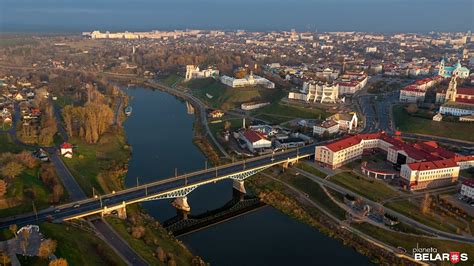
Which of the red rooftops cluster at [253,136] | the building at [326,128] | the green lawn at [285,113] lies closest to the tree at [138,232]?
the red rooftops cluster at [253,136]

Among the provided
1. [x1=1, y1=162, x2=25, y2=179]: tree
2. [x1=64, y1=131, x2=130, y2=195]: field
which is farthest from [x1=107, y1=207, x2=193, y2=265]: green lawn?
[x1=1, y1=162, x2=25, y2=179]: tree

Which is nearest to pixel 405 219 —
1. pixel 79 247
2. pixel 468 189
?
pixel 468 189

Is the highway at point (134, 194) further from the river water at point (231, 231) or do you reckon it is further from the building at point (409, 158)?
the building at point (409, 158)

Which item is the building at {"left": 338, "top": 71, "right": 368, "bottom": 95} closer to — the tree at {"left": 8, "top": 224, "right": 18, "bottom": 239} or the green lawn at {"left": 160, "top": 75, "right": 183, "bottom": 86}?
the green lawn at {"left": 160, "top": 75, "right": 183, "bottom": 86}

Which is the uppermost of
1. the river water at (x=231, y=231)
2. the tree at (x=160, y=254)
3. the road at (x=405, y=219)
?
the road at (x=405, y=219)

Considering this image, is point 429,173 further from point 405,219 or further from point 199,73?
point 199,73

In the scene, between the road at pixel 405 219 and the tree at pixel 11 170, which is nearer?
the road at pixel 405 219
